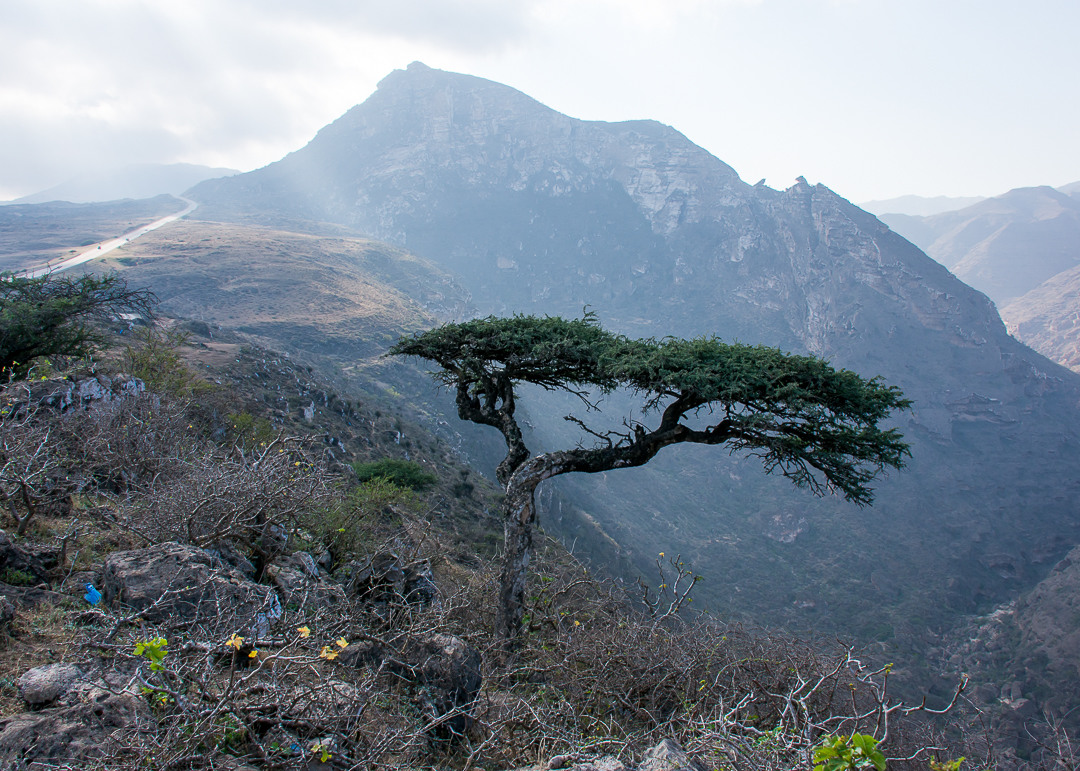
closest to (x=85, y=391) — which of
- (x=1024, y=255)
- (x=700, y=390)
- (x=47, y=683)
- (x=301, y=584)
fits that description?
(x=301, y=584)

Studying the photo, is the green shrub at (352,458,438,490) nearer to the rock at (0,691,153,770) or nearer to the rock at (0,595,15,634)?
the rock at (0,595,15,634)

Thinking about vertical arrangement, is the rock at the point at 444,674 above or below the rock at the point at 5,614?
below

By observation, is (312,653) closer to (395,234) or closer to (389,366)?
(389,366)

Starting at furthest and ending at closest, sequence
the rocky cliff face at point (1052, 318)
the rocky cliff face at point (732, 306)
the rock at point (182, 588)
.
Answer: the rocky cliff face at point (1052, 318)
the rocky cliff face at point (732, 306)
the rock at point (182, 588)

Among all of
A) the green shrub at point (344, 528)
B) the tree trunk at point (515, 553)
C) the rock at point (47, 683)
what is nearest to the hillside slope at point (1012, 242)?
the tree trunk at point (515, 553)

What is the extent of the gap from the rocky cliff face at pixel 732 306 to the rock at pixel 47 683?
2927 centimetres

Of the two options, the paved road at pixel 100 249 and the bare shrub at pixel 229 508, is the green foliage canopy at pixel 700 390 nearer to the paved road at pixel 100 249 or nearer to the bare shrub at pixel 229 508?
the bare shrub at pixel 229 508

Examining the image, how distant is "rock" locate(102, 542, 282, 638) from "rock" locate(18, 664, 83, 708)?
0.73 metres

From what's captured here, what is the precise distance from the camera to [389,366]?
131ft

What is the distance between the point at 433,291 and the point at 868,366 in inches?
2549

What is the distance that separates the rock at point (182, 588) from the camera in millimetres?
3762

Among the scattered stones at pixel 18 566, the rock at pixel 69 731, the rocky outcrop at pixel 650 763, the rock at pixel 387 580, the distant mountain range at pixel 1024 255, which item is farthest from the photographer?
the distant mountain range at pixel 1024 255

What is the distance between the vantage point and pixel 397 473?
680 inches

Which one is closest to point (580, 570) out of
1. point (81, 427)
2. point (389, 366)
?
point (81, 427)
